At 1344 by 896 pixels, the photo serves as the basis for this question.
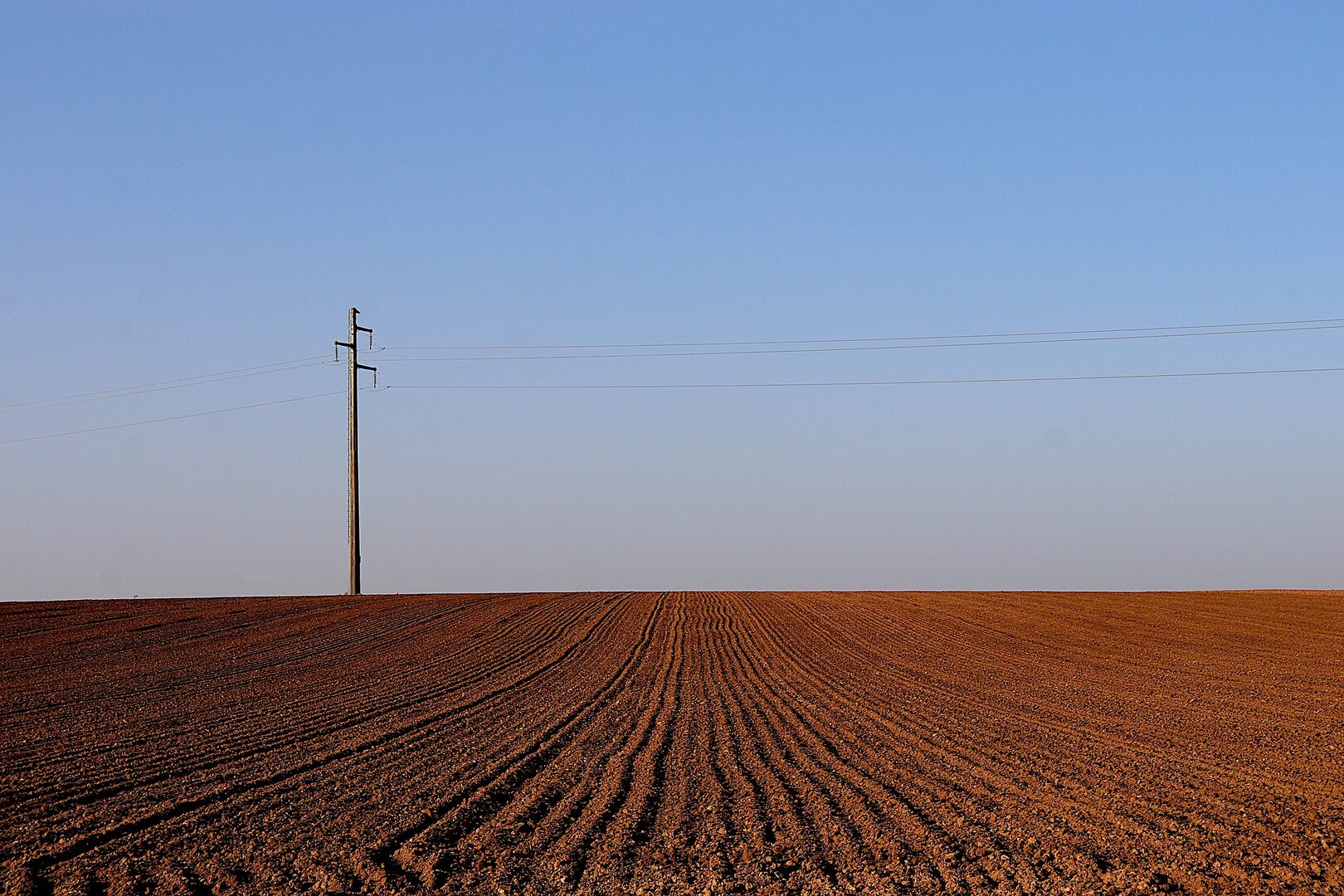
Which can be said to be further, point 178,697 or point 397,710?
point 178,697

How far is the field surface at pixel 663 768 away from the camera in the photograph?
7.98 m

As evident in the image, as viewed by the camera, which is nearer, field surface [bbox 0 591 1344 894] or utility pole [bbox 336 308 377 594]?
field surface [bbox 0 591 1344 894]

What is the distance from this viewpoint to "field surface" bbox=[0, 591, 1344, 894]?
798 centimetres

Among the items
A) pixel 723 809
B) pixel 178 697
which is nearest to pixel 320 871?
pixel 723 809

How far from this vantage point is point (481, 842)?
28.3ft

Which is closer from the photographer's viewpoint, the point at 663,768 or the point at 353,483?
the point at 663,768

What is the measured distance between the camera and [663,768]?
11.6 metres

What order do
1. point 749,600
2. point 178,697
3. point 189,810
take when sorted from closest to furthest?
point 189,810 → point 178,697 → point 749,600

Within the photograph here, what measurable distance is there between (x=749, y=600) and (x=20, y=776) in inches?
1383

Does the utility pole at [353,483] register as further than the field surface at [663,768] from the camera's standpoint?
Yes

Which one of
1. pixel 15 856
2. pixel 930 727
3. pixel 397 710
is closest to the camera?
pixel 15 856

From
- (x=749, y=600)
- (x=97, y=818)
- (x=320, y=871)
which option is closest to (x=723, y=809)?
(x=320, y=871)

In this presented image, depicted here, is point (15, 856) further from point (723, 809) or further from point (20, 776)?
point (723, 809)

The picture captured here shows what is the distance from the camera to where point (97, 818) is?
9.25 meters
